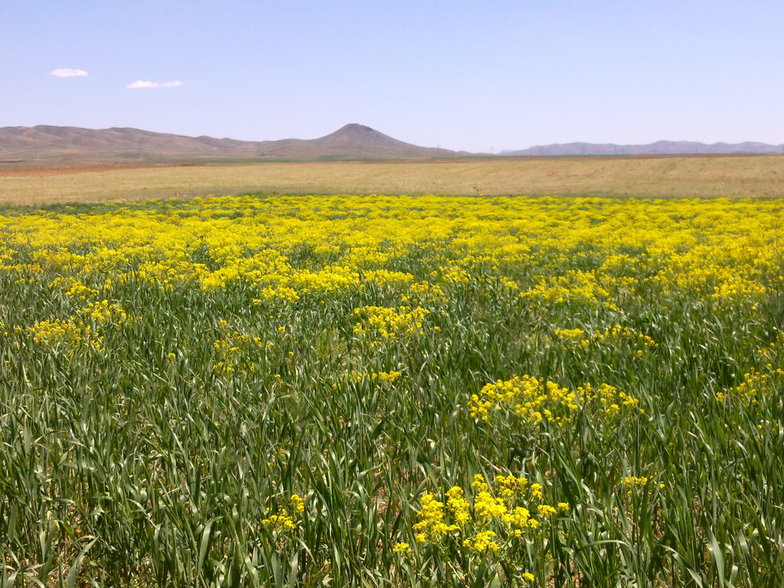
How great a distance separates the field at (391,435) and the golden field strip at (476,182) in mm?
35877

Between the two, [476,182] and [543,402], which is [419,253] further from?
[476,182]

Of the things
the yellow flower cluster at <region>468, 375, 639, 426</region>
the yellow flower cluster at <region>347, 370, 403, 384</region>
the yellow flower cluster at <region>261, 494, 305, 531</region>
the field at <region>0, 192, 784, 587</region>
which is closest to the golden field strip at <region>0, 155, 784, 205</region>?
the field at <region>0, 192, 784, 587</region>

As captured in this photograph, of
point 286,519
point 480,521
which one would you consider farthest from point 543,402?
point 286,519

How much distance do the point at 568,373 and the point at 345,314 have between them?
3.65 m

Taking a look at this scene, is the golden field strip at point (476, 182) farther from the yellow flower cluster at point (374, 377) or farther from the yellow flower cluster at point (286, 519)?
the yellow flower cluster at point (286, 519)

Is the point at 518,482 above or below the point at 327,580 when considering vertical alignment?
above

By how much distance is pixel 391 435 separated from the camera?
4.54m

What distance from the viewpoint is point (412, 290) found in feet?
31.1

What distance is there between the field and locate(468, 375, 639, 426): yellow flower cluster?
28 millimetres

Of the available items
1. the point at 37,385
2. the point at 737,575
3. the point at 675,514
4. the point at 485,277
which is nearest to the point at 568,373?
the point at 675,514

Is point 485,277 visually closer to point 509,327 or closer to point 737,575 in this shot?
point 509,327

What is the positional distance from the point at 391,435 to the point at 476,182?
5838cm

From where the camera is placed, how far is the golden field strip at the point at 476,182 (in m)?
45.7

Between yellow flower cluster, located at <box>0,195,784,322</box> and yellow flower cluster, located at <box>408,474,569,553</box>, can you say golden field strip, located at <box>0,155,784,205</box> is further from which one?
yellow flower cluster, located at <box>408,474,569,553</box>
